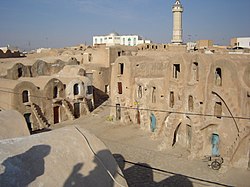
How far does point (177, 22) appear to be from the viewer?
172ft

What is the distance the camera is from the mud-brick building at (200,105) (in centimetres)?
1919

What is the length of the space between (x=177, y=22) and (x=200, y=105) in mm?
33736

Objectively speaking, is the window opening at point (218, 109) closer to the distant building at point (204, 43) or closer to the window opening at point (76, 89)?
the window opening at point (76, 89)

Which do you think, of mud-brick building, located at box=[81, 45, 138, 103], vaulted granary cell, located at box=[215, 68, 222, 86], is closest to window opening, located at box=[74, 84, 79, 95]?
mud-brick building, located at box=[81, 45, 138, 103]

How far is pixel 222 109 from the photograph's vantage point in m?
20.7

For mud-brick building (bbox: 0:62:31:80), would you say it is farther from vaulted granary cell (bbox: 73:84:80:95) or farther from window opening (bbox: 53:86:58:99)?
vaulted granary cell (bbox: 73:84:80:95)

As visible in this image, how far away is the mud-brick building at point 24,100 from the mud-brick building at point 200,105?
10.1 m

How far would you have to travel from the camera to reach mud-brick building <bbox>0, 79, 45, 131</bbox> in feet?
91.1

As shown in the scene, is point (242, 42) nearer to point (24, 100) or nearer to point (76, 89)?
point (76, 89)

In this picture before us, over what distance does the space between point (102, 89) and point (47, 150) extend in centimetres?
3559

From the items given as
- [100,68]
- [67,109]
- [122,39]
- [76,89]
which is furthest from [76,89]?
[122,39]

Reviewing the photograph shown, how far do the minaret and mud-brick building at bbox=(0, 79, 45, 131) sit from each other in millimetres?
31629

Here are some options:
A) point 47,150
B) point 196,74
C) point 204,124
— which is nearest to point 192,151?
point 204,124

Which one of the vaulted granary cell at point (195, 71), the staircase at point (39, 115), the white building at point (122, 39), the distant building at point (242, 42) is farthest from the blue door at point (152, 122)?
the white building at point (122, 39)
